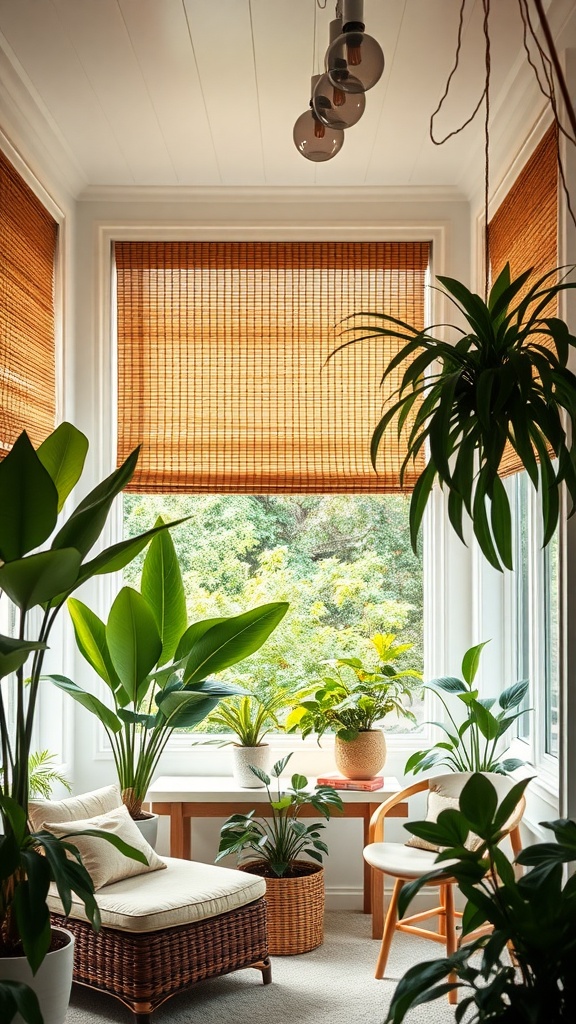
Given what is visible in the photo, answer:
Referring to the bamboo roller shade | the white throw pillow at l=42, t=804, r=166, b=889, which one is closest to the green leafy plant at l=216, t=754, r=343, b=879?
the white throw pillow at l=42, t=804, r=166, b=889

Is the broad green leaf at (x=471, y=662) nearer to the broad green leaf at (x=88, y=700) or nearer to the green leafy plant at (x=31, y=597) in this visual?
the broad green leaf at (x=88, y=700)

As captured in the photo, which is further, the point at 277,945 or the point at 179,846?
the point at 179,846

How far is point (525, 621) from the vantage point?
409 centimetres

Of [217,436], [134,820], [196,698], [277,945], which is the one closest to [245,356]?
[217,436]

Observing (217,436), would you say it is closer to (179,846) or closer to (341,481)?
(341,481)

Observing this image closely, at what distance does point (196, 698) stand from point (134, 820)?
517 mm

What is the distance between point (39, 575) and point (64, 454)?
58 centimetres

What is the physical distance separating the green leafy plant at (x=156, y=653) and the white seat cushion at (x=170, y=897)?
0.44 meters

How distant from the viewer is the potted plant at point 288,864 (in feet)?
12.1

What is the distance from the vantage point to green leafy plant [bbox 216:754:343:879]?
146 inches

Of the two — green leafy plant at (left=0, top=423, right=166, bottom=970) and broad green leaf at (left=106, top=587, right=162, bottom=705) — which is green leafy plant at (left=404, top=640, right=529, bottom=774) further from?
green leafy plant at (left=0, top=423, right=166, bottom=970)

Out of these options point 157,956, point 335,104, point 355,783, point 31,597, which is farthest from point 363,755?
point 335,104

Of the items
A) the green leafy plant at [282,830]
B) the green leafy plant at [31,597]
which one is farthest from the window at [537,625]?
the green leafy plant at [31,597]

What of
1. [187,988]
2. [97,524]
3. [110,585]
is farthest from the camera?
[110,585]
